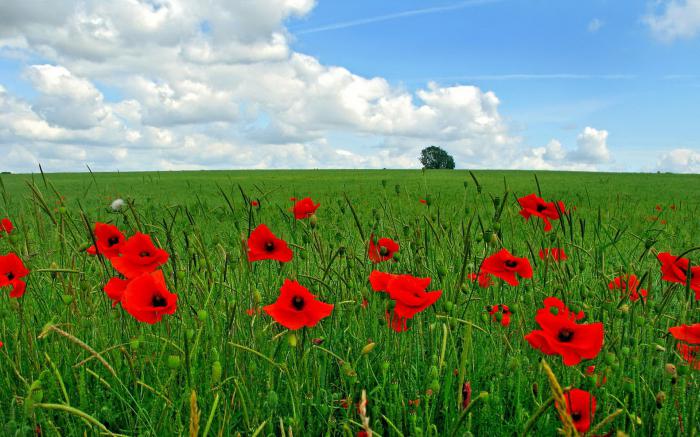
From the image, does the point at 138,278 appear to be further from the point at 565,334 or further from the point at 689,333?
the point at 689,333

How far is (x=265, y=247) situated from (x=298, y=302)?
0.65m

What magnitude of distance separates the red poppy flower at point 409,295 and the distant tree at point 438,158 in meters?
63.2

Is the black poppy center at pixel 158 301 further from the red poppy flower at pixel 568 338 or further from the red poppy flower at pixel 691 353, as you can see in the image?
the red poppy flower at pixel 691 353

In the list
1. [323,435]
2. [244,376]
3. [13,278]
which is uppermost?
[13,278]

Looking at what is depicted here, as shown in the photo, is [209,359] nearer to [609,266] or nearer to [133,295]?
[133,295]

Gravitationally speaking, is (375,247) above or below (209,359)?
above

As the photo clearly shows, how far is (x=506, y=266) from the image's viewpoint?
189 centimetres

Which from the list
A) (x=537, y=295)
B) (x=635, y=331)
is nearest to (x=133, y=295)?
(x=635, y=331)

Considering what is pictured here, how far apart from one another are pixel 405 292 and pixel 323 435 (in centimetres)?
48

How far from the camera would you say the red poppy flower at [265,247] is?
202 cm

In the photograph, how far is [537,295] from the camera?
2.75m

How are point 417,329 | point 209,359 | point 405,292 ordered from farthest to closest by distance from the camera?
point 417,329 → point 209,359 → point 405,292

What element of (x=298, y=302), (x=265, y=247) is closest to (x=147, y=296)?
(x=298, y=302)

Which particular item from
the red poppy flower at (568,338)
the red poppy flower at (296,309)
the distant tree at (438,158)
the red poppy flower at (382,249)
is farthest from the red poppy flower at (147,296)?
the distant tree at (438,158)
